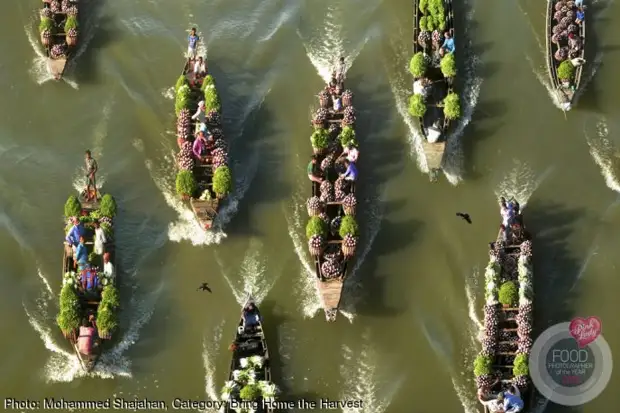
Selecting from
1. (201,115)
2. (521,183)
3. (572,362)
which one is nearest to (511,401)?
(572,362)

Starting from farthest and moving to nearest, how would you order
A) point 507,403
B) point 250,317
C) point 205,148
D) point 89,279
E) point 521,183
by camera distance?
1. point 521,183
2. point 205,148
3. point 89,279
4. point 250,317
5. point 507,403

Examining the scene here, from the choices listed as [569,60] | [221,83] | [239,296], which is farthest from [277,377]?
[569,60]

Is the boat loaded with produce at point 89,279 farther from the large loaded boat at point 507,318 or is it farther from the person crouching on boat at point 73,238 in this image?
the large loaded boat at point 507,318

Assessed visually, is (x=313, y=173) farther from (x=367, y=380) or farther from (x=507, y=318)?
(x=507, y=318)

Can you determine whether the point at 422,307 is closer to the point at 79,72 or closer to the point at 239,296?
the point at 239,296

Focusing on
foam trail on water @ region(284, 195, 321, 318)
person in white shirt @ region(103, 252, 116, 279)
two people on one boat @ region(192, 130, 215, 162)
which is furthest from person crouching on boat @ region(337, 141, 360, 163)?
person in white shirt @ region(103, 252, 116, 279)

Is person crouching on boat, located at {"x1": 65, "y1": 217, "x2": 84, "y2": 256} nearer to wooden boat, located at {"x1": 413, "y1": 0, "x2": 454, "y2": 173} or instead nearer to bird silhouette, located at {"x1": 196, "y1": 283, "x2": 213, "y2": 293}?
bird silhouette, located at {"x1": 196, "y1": 283, "x2": 213, "y2": 293}

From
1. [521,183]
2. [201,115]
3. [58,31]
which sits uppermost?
[58,31]

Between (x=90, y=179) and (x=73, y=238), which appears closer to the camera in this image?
(x=73, y=238)

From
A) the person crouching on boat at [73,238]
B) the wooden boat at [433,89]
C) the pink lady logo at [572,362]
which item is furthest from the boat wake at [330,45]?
the pink lady logo at [572,362]
